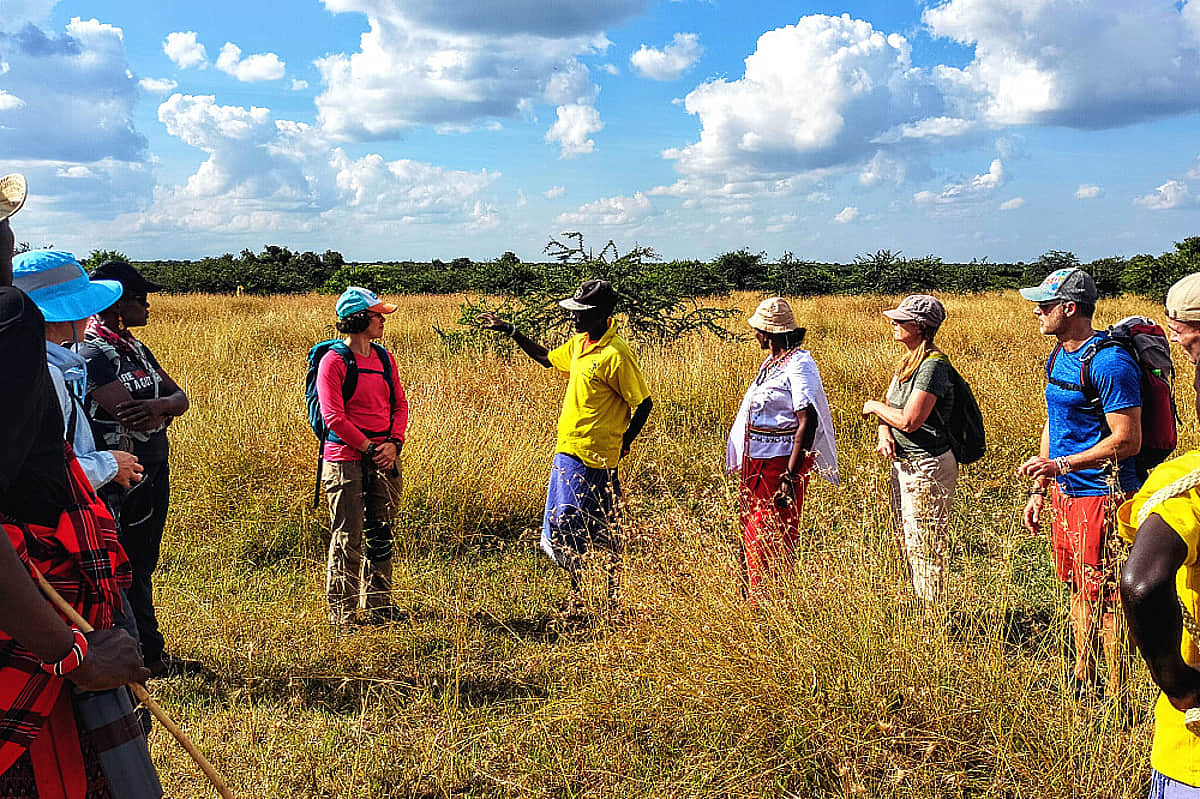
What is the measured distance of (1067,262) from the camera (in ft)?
100

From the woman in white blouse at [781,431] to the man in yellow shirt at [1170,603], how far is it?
8.37 ft

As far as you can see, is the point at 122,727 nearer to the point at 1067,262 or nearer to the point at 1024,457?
the point at 1024,457

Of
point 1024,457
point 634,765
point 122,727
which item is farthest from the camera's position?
point 1024,457

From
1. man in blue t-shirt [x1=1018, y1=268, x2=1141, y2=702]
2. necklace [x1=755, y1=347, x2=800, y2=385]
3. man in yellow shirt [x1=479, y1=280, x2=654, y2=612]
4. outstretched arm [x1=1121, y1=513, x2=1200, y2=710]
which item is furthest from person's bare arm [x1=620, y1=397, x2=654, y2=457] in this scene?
outstretched arm [x1=1121, y1=513, x2=1200, y2=710]

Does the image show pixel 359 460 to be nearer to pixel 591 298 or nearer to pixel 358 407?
pixel 358 407

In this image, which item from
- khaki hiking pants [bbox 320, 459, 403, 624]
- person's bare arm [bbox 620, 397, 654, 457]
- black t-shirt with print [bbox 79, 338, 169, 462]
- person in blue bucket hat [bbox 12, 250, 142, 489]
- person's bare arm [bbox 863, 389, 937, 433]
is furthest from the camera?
person's bare arm [bbox 620, 397, 654, 457]

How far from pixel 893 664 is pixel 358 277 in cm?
3320

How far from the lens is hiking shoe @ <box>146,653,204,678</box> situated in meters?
4.22

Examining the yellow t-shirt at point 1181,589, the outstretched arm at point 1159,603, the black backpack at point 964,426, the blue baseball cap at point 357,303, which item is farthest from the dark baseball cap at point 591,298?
the outstretched arm at point 1159,603

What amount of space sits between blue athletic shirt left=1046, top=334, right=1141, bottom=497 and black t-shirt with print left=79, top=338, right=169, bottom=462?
416 centimetres

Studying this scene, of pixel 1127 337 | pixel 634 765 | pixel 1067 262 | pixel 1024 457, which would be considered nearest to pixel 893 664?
pixel 634 765

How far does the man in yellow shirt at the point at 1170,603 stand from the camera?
5.58ft

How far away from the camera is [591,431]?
470cm

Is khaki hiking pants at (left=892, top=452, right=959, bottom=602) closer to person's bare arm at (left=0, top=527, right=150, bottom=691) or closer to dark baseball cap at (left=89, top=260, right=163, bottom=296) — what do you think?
person's bare arm at (left=0, top=527, right=150, bottom=691)
